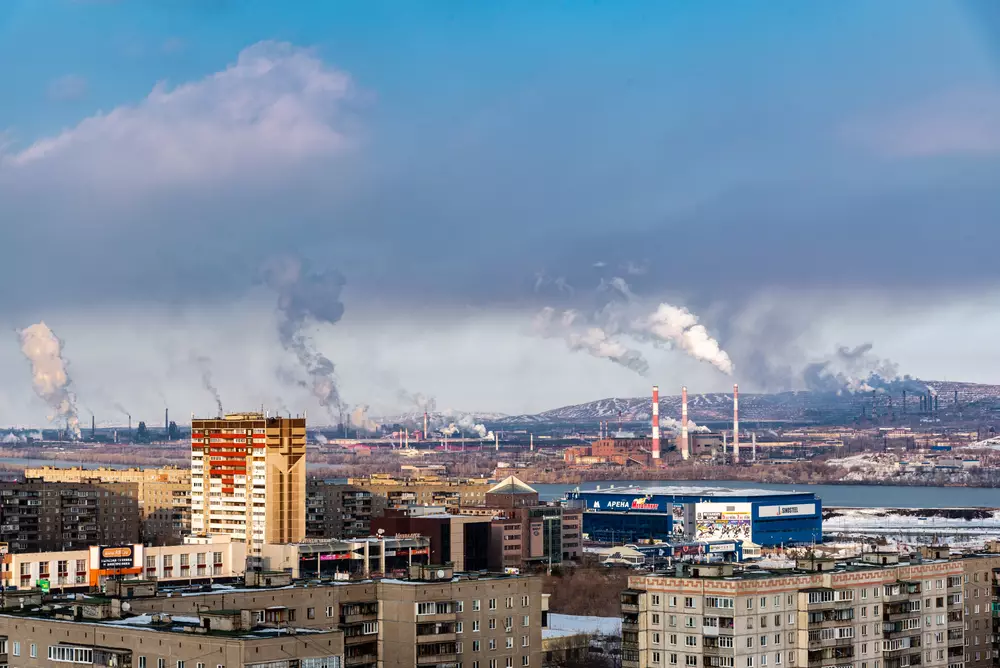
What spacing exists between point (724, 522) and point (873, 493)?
4179 centimetres

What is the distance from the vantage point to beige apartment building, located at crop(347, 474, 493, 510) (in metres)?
49.9

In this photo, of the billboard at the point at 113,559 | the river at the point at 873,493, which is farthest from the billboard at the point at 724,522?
the billboard at the point at 113,559

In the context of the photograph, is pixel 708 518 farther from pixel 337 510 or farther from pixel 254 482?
pixel 254 482

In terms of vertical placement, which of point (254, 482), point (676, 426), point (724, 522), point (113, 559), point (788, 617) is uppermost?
point (676, 426)


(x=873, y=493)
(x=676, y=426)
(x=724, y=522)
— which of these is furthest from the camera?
(x=676, y=426)

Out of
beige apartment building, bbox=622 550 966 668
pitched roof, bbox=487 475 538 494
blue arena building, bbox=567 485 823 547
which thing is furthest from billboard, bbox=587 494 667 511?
beige apartment building, bbox=622 550 966 668

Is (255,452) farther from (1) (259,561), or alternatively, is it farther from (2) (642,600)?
(2) (642,600)

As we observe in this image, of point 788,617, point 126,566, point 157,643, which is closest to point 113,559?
point 126,566

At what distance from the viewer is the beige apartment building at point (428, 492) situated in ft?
164

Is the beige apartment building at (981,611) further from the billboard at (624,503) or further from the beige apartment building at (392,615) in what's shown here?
the billboard at (624,503)

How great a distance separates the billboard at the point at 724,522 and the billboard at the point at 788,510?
540 millimetres

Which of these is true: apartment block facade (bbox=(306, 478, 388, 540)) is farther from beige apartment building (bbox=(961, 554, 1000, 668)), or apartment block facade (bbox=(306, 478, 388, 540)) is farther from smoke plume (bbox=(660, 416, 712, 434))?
smoke plume (bbox=(660, 416, 712, 434))

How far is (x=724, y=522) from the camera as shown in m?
55.3

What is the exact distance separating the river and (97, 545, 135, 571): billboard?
48.2m
